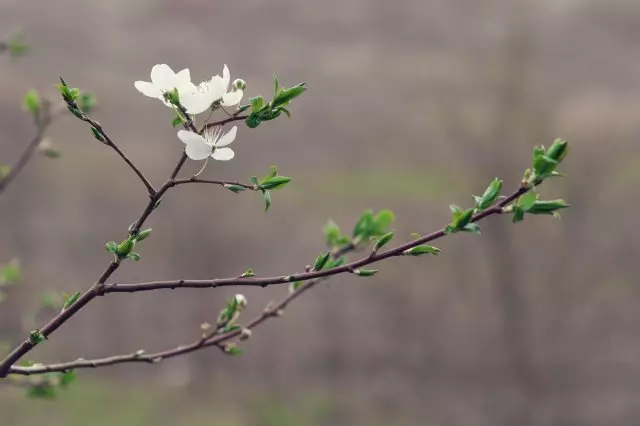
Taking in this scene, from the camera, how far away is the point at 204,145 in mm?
569

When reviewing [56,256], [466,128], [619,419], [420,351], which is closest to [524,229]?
[466,128]

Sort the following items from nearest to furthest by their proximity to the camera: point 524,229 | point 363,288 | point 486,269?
point 524,229 < point 486,269 < point 363,288

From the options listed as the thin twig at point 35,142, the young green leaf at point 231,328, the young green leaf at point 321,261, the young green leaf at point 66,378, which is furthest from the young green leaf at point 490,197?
the thin twig at point 35,142

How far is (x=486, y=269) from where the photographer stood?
491cm

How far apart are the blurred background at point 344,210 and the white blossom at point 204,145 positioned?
11.8 ft

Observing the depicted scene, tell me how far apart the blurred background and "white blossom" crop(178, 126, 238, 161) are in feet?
11.8

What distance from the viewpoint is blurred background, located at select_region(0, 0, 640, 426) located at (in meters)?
4.41

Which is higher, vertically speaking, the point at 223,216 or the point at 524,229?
the point at 223,216

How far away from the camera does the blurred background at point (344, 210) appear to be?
4.41m

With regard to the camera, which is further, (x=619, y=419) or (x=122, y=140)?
(x=122, y=140)

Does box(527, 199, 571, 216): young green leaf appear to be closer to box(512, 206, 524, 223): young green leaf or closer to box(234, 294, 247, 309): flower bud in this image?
box(512, 206, 524, 223): young green leaf

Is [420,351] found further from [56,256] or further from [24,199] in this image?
[24,199]

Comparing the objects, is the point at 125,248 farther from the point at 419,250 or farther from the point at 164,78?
the point at 419,250

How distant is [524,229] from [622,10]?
2.15 m
